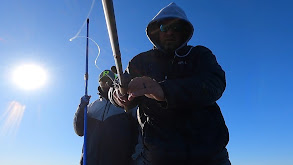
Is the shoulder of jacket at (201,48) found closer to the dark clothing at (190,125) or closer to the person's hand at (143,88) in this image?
the dark clothing at (190,125)

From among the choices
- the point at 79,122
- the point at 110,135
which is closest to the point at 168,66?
the point at 110,135

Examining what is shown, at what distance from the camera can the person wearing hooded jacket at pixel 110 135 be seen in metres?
6.44

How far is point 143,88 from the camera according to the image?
7.68 ft

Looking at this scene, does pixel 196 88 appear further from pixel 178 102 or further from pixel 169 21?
pixel 169 21

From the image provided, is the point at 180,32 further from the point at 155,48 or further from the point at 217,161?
the point at 217,161

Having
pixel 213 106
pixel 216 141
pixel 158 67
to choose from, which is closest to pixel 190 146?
pixel 216 141

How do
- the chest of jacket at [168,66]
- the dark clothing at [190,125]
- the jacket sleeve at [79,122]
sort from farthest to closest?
the jacket sleeve at [79,122]
the chest of jacket at [168,66]
the dark clothing at [190,125]

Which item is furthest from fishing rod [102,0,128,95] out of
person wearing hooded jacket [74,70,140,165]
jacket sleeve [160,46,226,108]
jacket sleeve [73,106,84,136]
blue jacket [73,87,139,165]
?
jacket sleeve [73,106,84,136]

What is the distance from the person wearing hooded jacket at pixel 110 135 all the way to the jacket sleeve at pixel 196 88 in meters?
3.73

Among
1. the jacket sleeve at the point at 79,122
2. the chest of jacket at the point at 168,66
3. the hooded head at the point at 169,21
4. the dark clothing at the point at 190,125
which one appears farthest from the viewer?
the jacket sleeve at the point at 79,122

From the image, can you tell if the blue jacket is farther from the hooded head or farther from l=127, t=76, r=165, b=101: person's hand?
l=127, t=76, r=165, b=101: person's hand

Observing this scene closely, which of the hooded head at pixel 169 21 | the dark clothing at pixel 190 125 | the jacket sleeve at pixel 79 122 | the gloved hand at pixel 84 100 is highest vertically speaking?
the gloved hand at pixel 84 100

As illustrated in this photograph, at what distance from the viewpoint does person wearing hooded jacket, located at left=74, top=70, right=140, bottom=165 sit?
6.44 meters

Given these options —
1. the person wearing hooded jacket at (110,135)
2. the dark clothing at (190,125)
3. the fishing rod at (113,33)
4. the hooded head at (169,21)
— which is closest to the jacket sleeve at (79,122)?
the person wearing hooded jacket at (110,135)
